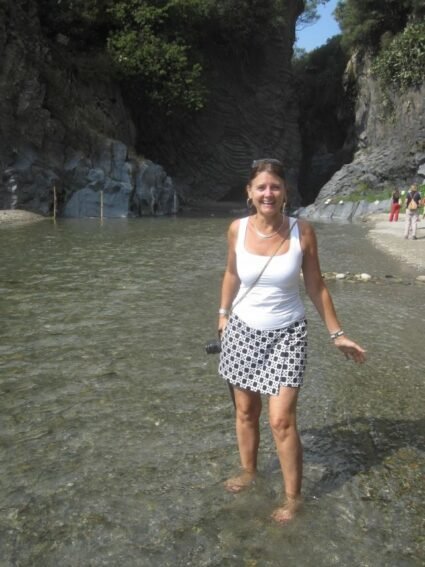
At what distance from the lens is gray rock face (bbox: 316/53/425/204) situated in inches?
1409

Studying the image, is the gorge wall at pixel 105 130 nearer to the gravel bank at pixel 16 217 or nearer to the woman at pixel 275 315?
the gravel bank at pixel 16 217

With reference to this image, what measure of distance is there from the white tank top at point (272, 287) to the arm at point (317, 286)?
0.06m

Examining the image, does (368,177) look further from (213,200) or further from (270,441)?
(270,441)

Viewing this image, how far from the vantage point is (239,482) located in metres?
3.74

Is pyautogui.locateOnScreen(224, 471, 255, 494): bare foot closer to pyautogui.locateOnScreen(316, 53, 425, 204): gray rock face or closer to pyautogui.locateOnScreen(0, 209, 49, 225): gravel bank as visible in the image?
pyautogui.locateOnScreen(0, 209, 49, 225): gravel bank

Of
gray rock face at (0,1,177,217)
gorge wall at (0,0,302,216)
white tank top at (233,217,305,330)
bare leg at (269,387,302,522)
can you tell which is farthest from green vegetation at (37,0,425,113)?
bare leg at (269,387,302,522)

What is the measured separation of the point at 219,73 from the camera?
156 feet

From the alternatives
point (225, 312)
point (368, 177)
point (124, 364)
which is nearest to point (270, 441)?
point (225, 312)

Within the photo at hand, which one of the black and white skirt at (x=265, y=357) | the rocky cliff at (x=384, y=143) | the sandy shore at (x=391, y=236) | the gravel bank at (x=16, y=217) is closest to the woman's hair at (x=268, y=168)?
the black and white skirt at (x=265, y=357)

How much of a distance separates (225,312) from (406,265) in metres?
11.1

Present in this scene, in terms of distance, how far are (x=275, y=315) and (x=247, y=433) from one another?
2.71ft

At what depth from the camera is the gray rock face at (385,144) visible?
3578cm

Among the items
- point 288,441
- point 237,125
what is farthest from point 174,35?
point 288,441

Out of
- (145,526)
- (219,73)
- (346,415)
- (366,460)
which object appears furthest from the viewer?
(219,73)
